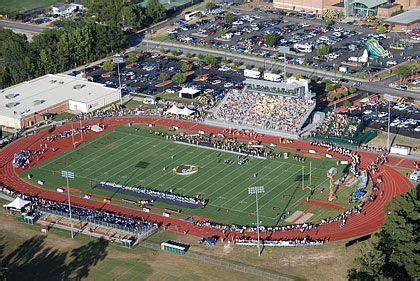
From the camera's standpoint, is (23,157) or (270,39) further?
(270,39)

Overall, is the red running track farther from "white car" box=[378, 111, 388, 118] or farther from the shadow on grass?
"white car" box=[378, 111, 388, 118]

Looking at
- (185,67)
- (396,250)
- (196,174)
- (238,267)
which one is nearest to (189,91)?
(185,67)

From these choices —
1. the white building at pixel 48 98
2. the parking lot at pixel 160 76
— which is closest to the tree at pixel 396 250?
the parking lot at pixel 160 76

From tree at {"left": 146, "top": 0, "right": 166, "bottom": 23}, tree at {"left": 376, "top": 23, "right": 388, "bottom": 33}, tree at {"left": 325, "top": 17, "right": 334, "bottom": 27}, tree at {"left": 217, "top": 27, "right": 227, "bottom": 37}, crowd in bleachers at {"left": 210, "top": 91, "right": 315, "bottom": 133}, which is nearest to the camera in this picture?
crowd in bleachers at {"left": 210, "top": 91, "right": 315, "bottom": 133}

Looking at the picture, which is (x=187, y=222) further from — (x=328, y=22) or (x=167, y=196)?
(x=328, y=22)

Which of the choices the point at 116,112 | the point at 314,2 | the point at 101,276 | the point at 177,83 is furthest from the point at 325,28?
the point at 101,276

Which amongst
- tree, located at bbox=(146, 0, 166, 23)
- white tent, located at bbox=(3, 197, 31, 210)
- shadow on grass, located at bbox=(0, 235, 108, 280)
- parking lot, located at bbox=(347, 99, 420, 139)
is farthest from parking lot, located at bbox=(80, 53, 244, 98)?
shadow on grass, located at bbox=(0, 235, 108, 280)

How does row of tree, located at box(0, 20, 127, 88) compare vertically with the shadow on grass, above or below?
above
